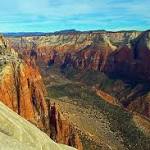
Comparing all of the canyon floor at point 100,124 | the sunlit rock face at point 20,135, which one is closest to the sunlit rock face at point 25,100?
the canyon floor at point 100,124

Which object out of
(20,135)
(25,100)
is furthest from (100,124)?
(20,135)

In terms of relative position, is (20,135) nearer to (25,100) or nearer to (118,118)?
(25,100)

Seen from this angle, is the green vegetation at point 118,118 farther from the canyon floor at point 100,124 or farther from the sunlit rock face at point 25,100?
the sunlit rock face at point 25,100

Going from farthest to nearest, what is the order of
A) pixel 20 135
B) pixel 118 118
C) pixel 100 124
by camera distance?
pixel 118 118 < pixel 100 124 < pixel 20 135

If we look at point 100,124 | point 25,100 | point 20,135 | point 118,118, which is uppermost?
point 20,135

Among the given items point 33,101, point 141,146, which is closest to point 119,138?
point 141,146

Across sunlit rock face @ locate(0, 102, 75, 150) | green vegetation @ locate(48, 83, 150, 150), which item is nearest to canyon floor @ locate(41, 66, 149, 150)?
green vegetation @ locate(48, 83, 150, 150)

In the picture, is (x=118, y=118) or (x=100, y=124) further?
(x=118, y=118)

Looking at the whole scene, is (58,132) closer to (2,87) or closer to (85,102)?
(2,87)
